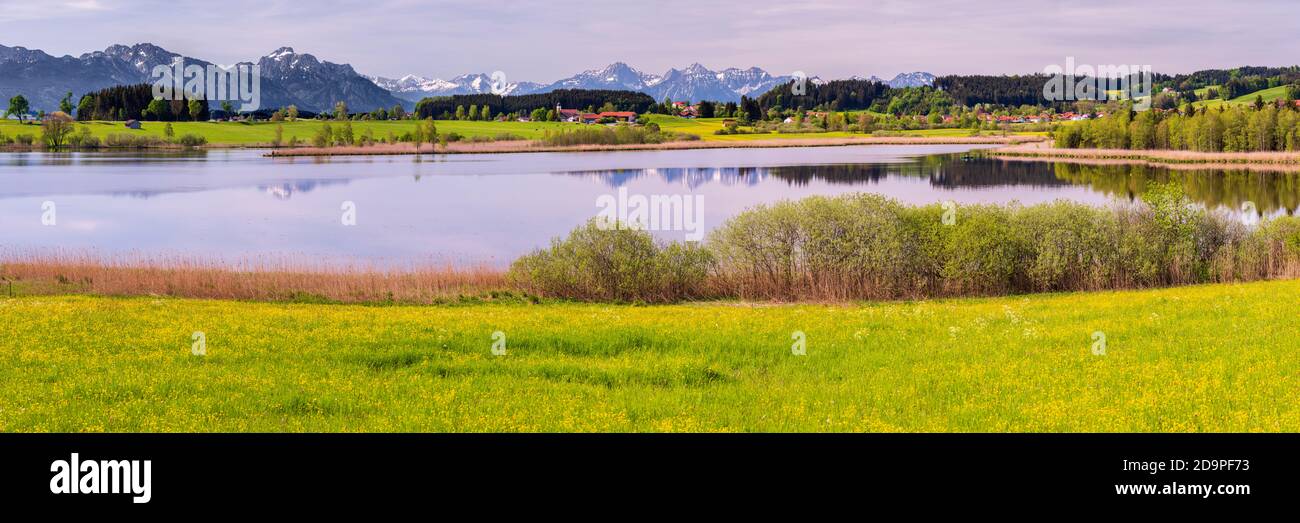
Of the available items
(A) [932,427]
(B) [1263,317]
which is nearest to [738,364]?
(A) [932,427]

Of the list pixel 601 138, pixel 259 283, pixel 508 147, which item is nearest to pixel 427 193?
pixel 259 283

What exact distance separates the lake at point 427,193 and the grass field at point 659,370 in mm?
26087

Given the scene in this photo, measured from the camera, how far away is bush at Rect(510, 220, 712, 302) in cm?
3559

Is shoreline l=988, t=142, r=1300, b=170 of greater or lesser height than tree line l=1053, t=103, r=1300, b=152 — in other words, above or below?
below

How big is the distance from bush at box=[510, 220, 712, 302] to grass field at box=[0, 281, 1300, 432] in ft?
30.8

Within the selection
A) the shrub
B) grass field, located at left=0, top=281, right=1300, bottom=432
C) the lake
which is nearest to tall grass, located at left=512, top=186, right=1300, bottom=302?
the lake

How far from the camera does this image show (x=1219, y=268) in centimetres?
3834

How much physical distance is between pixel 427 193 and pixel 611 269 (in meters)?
58.5

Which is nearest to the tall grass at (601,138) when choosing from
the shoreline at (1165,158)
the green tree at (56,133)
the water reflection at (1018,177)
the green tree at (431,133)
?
the green tree at (431,133)

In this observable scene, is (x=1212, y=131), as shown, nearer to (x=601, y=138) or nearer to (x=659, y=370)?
(x=601, y=138)

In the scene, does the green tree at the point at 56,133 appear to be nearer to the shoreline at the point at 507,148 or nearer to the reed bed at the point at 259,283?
the shoreline at the point at 507,148

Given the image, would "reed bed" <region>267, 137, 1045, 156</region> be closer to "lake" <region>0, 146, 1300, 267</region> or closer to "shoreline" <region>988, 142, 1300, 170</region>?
"lake" <region>0, 146, 1300, 267</region>

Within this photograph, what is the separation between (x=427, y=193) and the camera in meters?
90.7

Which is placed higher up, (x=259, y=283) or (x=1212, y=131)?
(x=1212, y=131)
